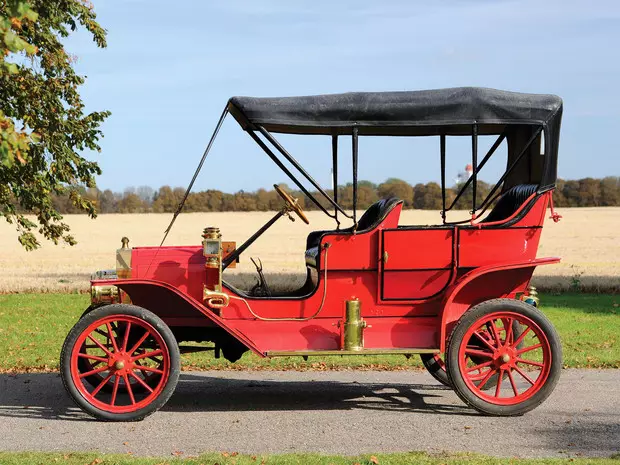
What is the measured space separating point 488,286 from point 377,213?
44.8 inches

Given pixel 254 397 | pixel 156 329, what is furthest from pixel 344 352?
pixel 156 329

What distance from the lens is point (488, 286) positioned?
7.75 m

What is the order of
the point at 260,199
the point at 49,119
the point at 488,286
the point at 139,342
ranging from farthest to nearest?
the point at 260,199, the point at 49,119, the point at 488,286, the point at 139,342

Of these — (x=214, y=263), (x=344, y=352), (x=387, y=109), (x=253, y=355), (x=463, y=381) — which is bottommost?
(x=253, y=355)

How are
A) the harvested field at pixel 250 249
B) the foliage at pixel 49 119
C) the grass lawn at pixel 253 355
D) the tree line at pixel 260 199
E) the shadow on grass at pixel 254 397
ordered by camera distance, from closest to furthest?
the shadow on grass at pixel 254 397, the grass lawn at pixel 253 355, the foliage at pixel 49 119, the harvested field at pixel 250 249, the tree line at pixel 260 199

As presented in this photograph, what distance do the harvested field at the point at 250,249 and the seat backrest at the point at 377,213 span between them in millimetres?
9679

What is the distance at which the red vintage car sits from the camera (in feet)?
24.1

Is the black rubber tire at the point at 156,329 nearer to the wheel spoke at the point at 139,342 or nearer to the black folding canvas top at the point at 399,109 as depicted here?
the wheel spoke at the point at 139,342

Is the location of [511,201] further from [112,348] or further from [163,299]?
[112,348]

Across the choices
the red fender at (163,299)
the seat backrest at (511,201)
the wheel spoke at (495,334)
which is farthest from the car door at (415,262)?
the red fender at (163,299)

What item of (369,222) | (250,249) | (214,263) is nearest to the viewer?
(214,263)

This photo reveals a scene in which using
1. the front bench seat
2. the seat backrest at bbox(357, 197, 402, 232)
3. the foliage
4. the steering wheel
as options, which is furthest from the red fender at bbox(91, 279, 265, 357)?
the foliage

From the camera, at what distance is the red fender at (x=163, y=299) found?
7.32 meters

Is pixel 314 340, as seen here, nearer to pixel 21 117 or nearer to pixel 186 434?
pixel 186 434
